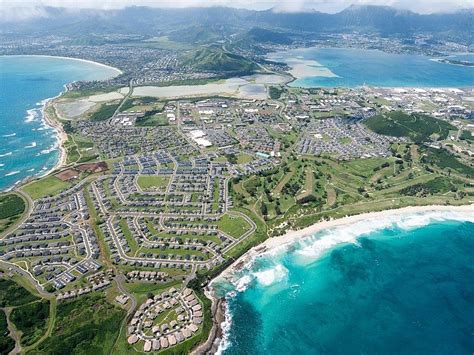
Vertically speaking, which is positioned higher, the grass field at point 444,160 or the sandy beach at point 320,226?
the sandy beach at point 320,226

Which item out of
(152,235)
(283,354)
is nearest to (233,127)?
(152,235)

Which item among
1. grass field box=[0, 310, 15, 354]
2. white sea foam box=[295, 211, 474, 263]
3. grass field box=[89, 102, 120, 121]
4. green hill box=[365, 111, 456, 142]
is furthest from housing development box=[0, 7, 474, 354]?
white sea foam box=[295, 211, 474, 263]

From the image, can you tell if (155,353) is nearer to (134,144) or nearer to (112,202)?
(112,202)

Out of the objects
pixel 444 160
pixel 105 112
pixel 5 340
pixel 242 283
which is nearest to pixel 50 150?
pixel 105 112

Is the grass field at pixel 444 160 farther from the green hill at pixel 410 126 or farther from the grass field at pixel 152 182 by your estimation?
the grass field at pixel 152 182

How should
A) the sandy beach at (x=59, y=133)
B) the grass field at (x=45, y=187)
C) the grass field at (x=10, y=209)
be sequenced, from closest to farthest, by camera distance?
the grass field at (x=10, y=209), the grass field at (x=45, y=187), the sandy beach at (x=59, y=133)

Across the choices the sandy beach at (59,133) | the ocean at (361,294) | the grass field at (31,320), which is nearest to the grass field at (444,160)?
the ocean at (361,294)
